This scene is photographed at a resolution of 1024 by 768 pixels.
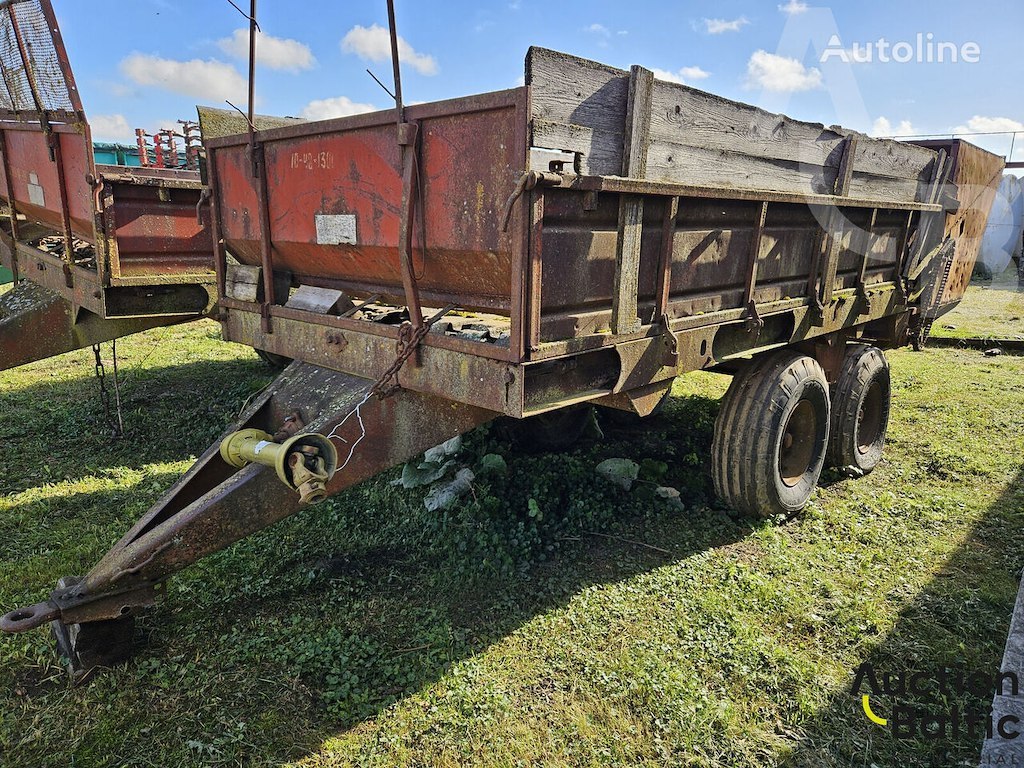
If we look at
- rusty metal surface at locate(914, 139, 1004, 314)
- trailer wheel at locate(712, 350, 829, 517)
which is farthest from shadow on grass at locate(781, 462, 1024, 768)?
rusty metal surface at locate(914, 139, 1004, 314)

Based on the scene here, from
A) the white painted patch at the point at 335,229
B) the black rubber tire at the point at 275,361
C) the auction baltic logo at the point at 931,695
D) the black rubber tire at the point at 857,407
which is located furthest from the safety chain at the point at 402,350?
the black rubber tire at the point at 275,361

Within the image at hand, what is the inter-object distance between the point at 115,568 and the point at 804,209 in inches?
144

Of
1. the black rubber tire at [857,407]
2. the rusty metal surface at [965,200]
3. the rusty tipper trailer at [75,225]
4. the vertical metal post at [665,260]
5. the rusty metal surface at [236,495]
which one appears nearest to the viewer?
the rusty metal surface at [236,495]

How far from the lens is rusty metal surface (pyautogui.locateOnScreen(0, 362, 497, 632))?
2.41 meters

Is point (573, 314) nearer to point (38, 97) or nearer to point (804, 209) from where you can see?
point (804, 209)

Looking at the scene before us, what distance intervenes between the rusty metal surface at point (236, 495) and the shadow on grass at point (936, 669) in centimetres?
171

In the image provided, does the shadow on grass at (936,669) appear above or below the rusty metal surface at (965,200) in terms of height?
below

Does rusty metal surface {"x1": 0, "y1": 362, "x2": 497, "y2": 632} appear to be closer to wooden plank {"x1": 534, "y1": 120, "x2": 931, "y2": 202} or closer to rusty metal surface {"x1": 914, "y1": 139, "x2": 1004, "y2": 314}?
wooden plank {"x1": 534, "y1": 120, "x2": 931, "y2": 202}

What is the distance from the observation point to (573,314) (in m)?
2.40

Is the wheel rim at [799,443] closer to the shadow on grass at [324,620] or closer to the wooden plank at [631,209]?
the shadow on grass at [324,620]

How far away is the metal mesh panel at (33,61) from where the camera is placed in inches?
149

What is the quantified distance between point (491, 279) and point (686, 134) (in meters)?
1.08

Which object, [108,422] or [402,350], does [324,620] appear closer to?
[402,350]

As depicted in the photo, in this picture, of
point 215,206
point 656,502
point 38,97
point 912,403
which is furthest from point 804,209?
point 38,97
